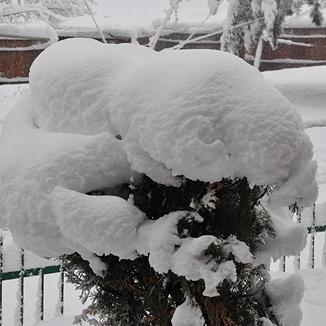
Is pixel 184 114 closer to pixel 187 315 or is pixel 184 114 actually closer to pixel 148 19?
pixel 187 315

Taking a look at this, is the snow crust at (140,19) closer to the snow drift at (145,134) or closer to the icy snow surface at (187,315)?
the snow drift at (145,134)

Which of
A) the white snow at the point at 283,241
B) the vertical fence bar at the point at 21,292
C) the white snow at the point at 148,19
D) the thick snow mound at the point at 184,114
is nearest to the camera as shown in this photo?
the thick snow mound at the point at 184,114

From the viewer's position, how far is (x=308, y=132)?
393 inches

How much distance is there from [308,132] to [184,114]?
8677mm

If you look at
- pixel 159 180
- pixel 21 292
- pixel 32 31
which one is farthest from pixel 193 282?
pixel 32 31

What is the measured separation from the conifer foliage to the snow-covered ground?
1249 mm

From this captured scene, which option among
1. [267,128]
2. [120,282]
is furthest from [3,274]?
[267,128]

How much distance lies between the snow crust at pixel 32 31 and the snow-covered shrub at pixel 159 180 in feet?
28.3

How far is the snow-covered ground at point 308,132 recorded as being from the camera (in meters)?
3.43

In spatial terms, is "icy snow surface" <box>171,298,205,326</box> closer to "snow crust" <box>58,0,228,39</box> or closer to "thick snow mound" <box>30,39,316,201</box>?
"thick snow mound" <box>30,39,316,201</box>

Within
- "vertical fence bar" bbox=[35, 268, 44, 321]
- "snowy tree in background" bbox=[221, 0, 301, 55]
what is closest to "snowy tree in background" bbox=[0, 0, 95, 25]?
"snowy tree in background" bbox=[221, 0, 301, 55]

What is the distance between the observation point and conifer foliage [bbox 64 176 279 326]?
1707 mm

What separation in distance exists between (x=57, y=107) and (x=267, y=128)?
2.16 feet

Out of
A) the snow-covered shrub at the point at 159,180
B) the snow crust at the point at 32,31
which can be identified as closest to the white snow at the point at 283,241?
the snow-covered shrub at the point at 159,180
